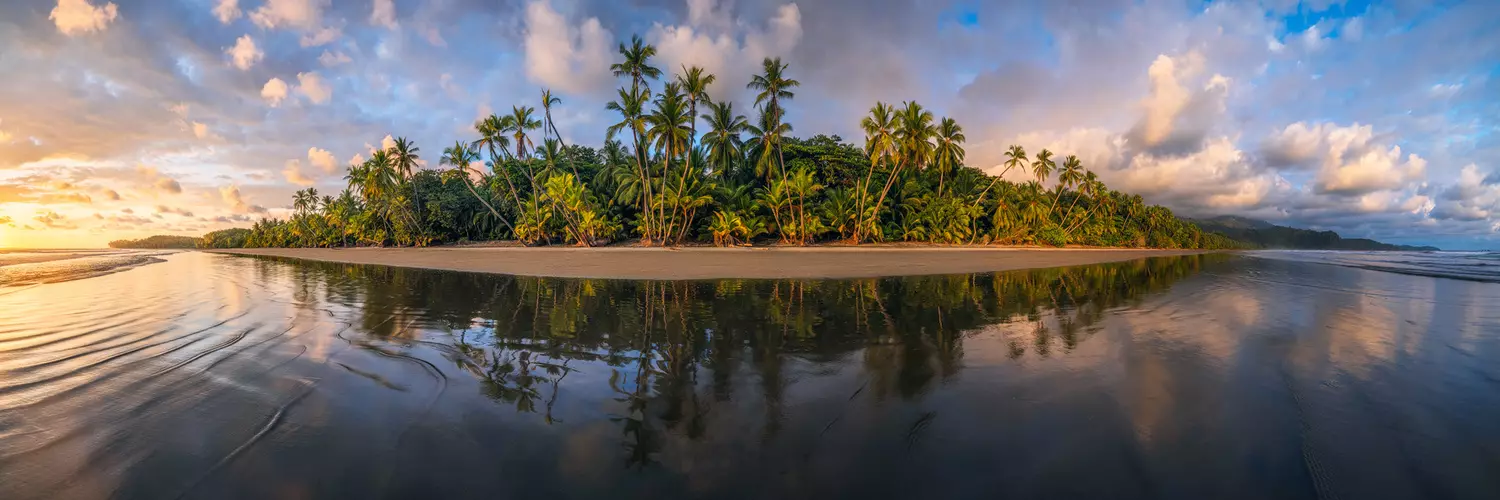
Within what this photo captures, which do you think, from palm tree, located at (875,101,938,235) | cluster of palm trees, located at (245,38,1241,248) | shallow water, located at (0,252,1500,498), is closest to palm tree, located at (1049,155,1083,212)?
cluster of palm trees, located at (245,38,1241,248)

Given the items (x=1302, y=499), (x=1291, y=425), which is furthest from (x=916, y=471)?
(x=1291, y=425)

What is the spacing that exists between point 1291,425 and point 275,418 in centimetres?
911

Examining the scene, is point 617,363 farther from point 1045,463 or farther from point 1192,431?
point 1192,431

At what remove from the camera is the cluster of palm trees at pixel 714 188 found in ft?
141

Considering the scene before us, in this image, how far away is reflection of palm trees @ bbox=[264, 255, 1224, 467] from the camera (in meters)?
5.24

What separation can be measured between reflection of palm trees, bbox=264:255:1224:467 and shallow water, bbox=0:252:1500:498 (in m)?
0.06

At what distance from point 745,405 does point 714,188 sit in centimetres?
4059

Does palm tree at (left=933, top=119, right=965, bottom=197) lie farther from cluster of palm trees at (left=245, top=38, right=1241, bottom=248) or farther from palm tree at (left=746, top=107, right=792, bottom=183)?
palm tree at (left=746, top=107, right=792, bottom=183)

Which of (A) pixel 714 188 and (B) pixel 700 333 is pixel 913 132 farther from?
(B) pixel 700 333

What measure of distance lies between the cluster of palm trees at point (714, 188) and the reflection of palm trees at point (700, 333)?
26681 mm

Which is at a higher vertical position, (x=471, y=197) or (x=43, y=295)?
(x=471, y=197)

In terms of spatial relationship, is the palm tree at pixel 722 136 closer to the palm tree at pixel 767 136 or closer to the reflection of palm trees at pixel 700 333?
the palm tree at pixel 767 136

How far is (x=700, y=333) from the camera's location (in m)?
8.37

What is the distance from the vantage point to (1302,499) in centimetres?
315
